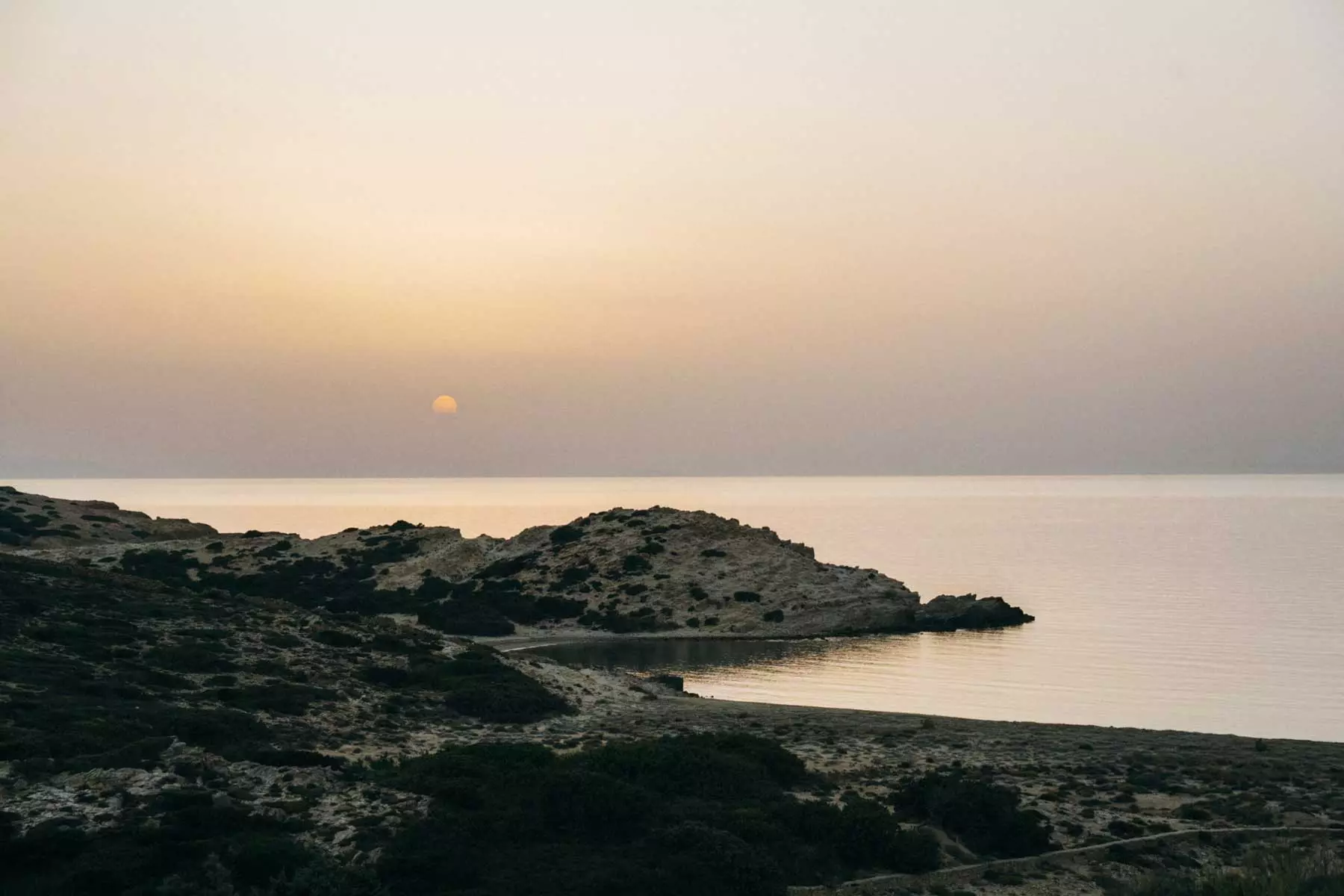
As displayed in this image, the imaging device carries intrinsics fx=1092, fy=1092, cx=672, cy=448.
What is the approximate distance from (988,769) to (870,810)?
7741 millimetres

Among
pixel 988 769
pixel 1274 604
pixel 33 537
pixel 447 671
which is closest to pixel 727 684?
pixel 447 671

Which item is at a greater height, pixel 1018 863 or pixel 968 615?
pixel 968 615

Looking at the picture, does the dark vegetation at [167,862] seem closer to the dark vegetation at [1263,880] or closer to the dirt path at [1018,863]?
the dirt path at [1018,863]

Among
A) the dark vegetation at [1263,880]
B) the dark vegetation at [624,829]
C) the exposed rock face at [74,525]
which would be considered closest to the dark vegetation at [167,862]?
the dark vegetation at [624,829]

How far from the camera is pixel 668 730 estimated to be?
3434 centimetres

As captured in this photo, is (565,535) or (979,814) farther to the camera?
(565,535)

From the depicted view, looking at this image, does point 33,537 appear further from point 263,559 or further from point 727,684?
point 727,684

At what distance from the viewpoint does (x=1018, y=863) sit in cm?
2152

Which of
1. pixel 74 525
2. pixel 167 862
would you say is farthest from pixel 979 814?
pixel 74 525

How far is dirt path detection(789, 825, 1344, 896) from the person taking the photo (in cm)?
1989

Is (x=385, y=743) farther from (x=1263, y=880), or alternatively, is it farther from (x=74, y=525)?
(x=74, y=525)

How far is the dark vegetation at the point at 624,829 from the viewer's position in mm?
19203

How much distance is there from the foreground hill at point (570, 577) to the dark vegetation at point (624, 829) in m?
45.0

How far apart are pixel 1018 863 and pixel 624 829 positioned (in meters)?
7.79
